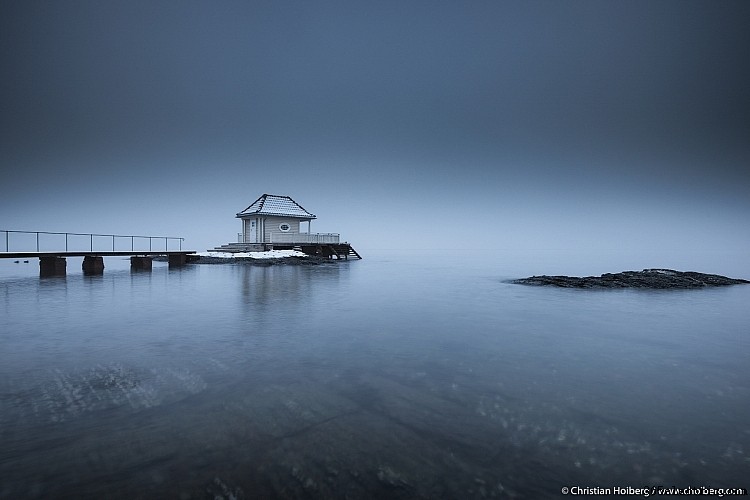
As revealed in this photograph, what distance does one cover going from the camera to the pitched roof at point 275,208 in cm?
4166

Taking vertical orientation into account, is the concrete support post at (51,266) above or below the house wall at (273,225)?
below

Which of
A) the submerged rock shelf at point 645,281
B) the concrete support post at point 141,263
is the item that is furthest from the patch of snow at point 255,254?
the submerged rock shelf at point 645,281

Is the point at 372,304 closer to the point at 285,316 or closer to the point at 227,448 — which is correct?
the point at 285,316

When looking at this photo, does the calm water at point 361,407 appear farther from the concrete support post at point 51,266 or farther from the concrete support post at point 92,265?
the concrete support post at point 92,265

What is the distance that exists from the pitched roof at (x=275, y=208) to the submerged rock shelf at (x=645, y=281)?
26989mm

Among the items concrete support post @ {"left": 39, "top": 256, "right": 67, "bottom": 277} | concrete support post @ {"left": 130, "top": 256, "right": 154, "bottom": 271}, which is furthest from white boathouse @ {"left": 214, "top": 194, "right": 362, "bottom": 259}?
concrete support post @ {"left": 39, "top": 256, "right": 67, "bottom": 277}

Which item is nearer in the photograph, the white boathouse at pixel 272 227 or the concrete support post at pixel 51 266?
the concrete support post at pixel 51 266

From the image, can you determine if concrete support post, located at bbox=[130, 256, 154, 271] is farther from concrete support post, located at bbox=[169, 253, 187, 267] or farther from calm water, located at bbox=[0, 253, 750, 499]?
calm water, located at bbox=[0, 253, 750, 499]

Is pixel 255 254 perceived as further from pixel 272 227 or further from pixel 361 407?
pixel 361 407

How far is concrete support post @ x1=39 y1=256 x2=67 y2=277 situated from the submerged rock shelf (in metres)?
33.8

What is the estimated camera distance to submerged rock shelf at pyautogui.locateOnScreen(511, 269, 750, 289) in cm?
2358

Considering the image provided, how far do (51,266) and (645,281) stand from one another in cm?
4152

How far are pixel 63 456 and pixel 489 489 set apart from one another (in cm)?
451

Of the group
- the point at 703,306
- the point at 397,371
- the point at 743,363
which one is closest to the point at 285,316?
the point at 397,371
